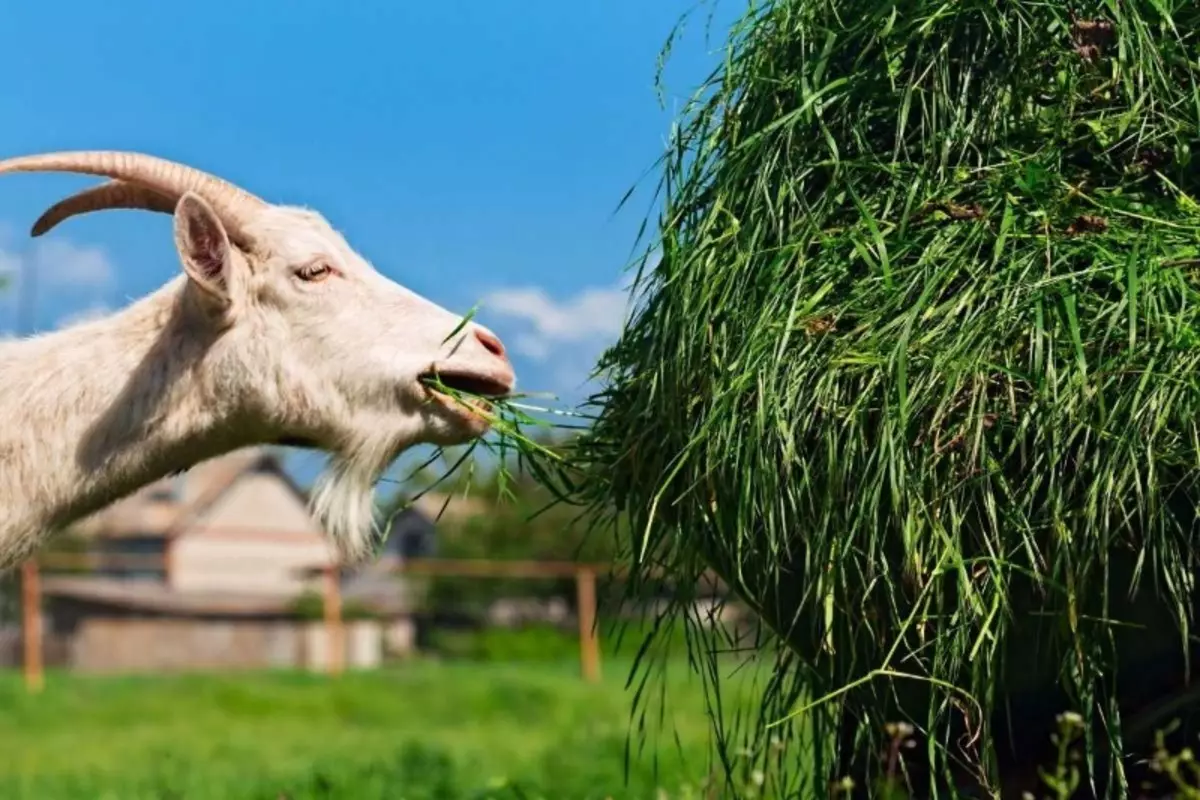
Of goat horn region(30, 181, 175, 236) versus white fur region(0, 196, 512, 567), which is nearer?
white fur region(0, 196, 512, 567)

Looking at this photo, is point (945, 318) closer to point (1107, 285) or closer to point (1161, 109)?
point (1107, 285)

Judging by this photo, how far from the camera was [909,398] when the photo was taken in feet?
9.68

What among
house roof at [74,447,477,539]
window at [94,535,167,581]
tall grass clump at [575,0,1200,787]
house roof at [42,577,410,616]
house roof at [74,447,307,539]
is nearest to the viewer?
tall grass clump at [575,0,1200,787]

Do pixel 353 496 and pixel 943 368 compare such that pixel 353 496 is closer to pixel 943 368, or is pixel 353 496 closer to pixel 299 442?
pixel 299 442

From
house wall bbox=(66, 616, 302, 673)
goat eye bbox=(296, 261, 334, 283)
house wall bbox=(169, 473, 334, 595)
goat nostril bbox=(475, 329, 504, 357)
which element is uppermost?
house wall bbox=(169, 473, 334, 595)

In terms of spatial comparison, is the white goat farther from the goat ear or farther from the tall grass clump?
the tall grass clump

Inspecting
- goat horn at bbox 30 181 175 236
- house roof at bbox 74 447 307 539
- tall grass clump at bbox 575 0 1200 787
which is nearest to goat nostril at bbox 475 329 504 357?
tall grass clump at bbox 575 0 1200 787

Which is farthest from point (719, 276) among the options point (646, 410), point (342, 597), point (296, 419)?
point (342, 597)

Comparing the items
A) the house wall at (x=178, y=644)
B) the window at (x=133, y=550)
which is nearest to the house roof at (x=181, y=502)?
the window at (x=133, y=550)

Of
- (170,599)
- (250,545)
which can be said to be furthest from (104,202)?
(250,545)

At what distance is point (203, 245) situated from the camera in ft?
12.7

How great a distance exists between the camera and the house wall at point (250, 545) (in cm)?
5128

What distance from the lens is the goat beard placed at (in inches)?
158

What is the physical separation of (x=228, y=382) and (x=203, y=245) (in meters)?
0.31
